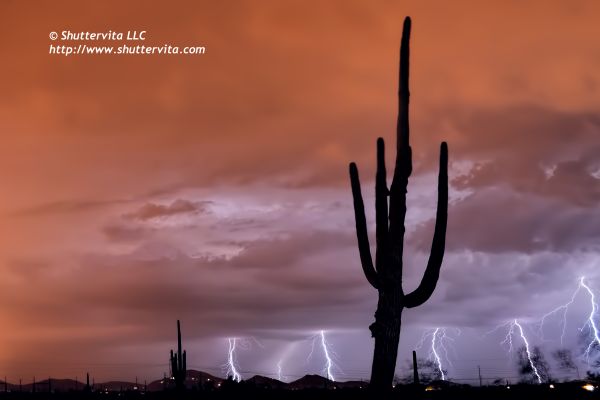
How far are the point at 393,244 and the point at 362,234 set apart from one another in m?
0.71

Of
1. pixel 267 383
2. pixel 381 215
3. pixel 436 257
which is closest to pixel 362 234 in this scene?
pixel 381 215

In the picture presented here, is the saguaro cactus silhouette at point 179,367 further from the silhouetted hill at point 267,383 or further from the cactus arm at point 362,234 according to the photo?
the cactus arm at point 362,234

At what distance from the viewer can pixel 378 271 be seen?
1299 cm

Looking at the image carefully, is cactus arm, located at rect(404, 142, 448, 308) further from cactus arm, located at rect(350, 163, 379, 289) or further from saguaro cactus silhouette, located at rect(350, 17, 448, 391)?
cactus arm, located at rect(350, 163, 379, 289)

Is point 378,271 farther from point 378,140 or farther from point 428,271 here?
point 378,140

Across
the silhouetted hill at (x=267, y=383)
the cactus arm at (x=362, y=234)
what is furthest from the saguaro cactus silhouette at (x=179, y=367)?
the cactus arm at (x=362, y=234)

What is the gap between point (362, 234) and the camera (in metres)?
13.4

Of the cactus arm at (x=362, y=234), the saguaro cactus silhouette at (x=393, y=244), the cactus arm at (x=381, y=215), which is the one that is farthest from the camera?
the cactus arm at (x=362, y=234)

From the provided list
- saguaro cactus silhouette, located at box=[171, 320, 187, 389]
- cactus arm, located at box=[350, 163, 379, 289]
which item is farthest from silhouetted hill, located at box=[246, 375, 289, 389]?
cactus arm, located at box=[350, 163, 379, 289]

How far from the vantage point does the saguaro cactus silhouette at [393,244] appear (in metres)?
12.6

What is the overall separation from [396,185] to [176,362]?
3018cm

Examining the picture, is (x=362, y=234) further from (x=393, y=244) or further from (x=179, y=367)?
(x=179, y=367)

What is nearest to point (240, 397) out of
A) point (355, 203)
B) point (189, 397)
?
point (189, 397)

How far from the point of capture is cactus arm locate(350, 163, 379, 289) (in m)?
13.1
